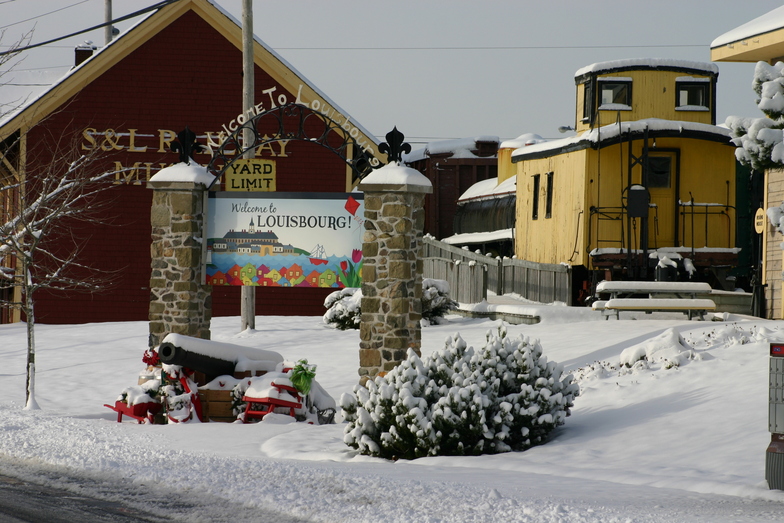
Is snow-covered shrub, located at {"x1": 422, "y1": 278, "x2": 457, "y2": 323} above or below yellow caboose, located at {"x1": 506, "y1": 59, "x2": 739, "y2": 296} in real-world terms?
below

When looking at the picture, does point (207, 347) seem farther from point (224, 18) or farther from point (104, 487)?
point (224, 18)

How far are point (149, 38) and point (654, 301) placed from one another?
1558 centimetres

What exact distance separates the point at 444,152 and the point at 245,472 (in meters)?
34.3

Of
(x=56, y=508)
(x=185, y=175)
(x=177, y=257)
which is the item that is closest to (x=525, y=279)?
(x=177, y=257)

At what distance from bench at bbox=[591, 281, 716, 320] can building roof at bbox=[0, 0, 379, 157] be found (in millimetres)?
7769

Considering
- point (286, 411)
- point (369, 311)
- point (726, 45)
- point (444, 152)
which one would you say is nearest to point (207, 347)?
point (286, 411)

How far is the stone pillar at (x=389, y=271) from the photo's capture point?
1459 cm

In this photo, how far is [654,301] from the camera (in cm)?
2095

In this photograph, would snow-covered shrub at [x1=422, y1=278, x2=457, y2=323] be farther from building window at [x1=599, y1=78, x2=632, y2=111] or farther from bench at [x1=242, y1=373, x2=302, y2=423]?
bench at [x1=242, y1=373, x2=302, y2=423]

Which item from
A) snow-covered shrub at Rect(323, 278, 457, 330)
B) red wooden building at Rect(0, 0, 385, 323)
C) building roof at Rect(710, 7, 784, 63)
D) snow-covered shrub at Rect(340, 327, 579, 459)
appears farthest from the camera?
red wooden building at Rect(0, 0, 385, 323)

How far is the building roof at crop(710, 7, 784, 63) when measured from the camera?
2225 centimetres

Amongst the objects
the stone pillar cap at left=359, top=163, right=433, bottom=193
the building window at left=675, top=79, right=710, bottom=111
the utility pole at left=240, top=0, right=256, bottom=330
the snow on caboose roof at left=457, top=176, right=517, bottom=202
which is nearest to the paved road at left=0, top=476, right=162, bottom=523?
the stone pillar cap at left=359, top=163, right=433, bottom=193

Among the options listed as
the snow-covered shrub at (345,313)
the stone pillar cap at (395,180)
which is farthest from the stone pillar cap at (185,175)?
the snow-covered shrub at (345,313)

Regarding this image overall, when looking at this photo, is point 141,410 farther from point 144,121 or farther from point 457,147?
point 457,147
